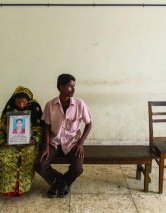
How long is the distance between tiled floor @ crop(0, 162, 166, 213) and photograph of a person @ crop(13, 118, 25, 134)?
2.22 ft

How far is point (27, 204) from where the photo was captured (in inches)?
111

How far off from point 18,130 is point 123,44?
79.0 inches

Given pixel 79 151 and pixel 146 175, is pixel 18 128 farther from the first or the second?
pixel 146 175

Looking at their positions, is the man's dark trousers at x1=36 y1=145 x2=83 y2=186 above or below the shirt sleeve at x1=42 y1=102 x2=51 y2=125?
below

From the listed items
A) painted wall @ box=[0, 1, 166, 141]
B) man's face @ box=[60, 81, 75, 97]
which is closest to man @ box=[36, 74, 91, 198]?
man's face @ box=[60, 81, 75, 97]

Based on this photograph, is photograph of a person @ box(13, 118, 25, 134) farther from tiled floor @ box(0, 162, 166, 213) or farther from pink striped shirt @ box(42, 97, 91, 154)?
tiled floor @ box(0, 162, 166, 213)

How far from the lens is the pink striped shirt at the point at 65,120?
3018 mm

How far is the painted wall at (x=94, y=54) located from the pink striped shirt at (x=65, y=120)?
1131 millimetres

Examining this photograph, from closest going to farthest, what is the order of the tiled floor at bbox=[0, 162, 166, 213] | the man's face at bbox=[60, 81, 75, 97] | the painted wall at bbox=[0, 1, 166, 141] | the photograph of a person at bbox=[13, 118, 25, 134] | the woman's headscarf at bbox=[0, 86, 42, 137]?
the tiled floor at bbox=[0, 162, 166, 213] → the man's face at bbox=[60, 81, 75, 97] → the photograph of a person at bbox=[13, 118, 25, 134] → the woman's headscarf at bbox=[0, 86, 42, 137] → the painted wall at bbox=[0, 1, 166, 141]

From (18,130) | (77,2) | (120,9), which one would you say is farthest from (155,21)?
(18,130)

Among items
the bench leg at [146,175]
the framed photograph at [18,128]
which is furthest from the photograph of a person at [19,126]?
the bench leg at [146,175]

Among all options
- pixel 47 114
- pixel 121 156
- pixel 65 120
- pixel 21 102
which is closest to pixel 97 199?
pixel 121 156

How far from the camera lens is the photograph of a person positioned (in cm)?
295

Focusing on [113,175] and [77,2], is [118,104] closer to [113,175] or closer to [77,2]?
[113,175]
